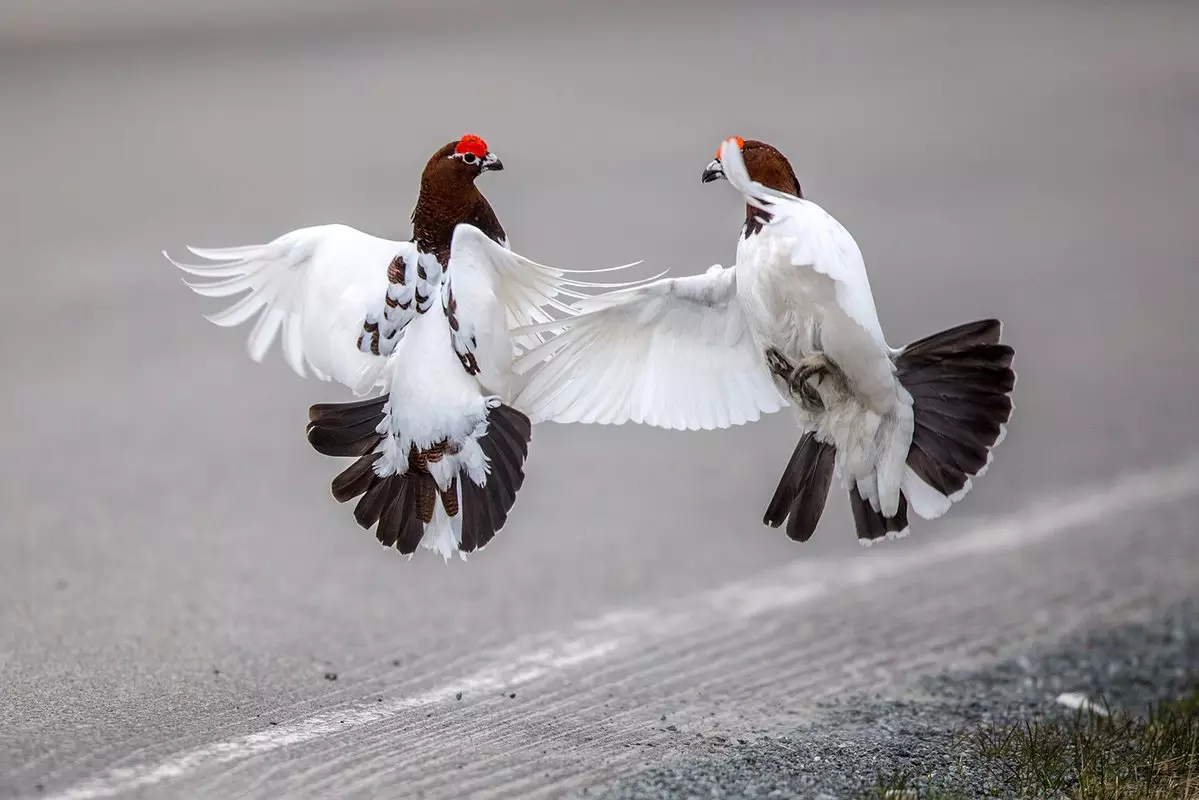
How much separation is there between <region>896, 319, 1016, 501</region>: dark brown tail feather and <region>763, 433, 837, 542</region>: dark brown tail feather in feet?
0.77

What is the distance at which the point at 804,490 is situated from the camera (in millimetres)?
3930

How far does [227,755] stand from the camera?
366cm

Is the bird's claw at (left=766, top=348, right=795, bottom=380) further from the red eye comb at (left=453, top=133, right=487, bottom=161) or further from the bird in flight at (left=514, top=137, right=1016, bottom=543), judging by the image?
the red eye comb at (left=453, top=133, right=487, bottom=161)

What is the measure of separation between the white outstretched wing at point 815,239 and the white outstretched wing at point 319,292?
2.96 ft

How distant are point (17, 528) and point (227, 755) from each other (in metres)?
2.34

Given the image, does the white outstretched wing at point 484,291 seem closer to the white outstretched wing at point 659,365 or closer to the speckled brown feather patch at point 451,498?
the white outstretched wing at point 659,365

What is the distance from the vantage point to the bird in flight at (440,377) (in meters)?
3.70

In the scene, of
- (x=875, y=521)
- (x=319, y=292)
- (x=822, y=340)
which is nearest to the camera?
(x=822, y=340)

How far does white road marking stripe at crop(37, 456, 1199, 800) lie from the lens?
12.0ft

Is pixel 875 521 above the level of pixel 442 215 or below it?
below

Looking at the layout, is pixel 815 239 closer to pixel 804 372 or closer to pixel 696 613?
pixel 804 372

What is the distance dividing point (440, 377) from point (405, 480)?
0.91 ft

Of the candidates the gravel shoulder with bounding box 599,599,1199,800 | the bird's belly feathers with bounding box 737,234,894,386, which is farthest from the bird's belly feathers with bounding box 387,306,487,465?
the gravel shoulder with bounding box 599,599,1199,800

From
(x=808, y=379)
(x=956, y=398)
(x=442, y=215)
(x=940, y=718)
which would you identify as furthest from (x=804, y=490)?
(x=442, y=215)
